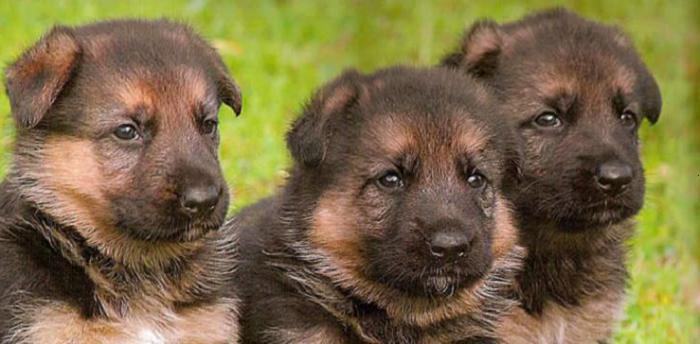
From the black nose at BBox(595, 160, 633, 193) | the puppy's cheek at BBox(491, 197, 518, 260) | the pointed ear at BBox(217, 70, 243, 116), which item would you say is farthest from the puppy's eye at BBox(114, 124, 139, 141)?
the black nose at BBox(595, 160, 633, 193)

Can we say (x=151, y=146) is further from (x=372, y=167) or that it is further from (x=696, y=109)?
(x=696, y=109)

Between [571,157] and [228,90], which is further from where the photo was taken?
[571,157]

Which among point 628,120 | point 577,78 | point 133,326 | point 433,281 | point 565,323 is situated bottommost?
point 565,323

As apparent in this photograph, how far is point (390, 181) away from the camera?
625 centimetres

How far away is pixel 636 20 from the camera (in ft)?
48.7

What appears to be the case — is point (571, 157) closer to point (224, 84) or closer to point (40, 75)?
point (224, 84)

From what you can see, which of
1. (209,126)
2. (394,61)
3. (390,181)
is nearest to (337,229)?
(390,181)

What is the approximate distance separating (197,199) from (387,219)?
86 centimetres

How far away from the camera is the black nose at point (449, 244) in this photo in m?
5.91

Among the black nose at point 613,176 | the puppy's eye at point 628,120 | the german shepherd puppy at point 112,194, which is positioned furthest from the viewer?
the puppy's eye at point 628,120

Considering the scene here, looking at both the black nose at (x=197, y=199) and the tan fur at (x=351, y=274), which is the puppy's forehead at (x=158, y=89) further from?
the tan fur at (x=351, y=274)

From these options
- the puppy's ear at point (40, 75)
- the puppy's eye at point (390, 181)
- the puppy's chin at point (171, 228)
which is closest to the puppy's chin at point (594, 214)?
the puppy's eye at point (390, 181)

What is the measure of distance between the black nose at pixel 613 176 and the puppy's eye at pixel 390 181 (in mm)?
1103

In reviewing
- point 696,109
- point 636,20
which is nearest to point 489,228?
point 696,109
